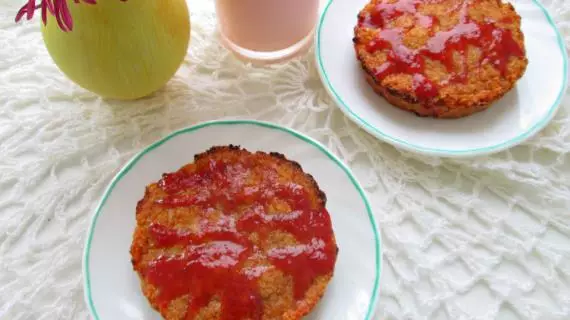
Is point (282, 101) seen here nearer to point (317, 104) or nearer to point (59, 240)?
point (317, 104)

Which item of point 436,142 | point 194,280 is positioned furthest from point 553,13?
point 194,280

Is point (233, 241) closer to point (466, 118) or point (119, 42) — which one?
point (119, 42)

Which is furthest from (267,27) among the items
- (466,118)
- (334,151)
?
(466,118)

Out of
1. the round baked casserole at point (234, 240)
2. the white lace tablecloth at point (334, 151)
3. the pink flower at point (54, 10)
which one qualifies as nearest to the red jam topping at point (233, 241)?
the round baked casserole at point (234, 240)

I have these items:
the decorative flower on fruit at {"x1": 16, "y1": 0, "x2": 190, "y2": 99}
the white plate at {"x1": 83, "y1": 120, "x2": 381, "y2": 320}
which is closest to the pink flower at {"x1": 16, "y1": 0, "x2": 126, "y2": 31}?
the decorative flower on fruit at {"x1": 16, "y1": 0, "x2": 190, "y2": 99}

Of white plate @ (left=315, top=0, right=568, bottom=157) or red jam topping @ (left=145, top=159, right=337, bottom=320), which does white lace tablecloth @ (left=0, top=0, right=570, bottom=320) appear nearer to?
white plate @ (left=315, top=0, right=568, bottom=157)
